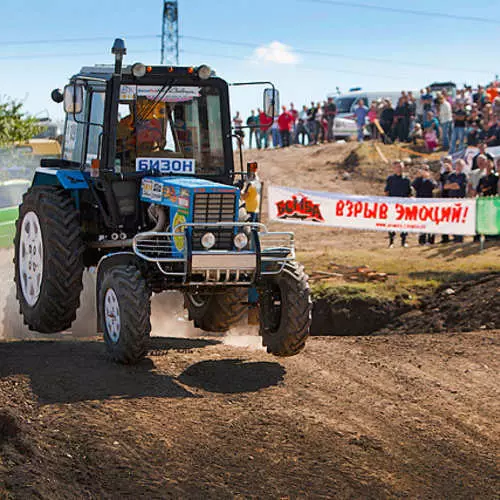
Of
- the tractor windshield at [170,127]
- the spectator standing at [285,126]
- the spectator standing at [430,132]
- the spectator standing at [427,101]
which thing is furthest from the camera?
the spectator standing at [285,126]

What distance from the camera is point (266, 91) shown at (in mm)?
8766

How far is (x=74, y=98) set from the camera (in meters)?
7.97

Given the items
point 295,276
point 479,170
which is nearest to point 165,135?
point 295,276

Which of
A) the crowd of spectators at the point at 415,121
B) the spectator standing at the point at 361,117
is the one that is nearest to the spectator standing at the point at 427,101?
the crowd of spectators at the point at 415,121

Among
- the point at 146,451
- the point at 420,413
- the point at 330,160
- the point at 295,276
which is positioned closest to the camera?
the point at 146,451

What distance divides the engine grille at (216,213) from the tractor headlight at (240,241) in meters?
0.10

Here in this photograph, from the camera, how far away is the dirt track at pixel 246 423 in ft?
18.9

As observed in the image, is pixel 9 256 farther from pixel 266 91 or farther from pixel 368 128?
pixel 368 128

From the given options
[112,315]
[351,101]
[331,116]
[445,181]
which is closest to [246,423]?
[112,315]

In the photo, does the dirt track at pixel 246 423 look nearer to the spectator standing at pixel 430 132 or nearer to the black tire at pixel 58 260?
the black tire at pixel 58 260

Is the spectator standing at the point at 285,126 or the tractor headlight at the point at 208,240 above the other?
the spectator standing at the point at 285,126

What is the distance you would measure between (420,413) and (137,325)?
2.56 meters

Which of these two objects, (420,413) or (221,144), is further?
(221,144)

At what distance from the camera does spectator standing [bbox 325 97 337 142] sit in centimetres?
3199
